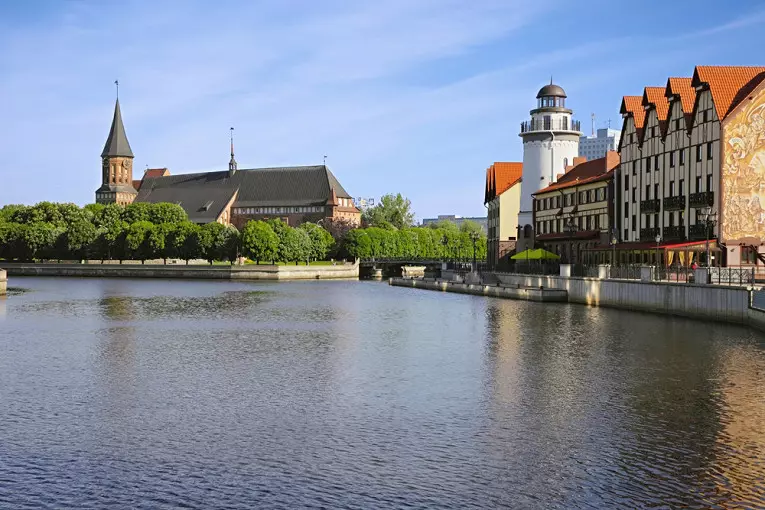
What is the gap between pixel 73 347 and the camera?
143 feet

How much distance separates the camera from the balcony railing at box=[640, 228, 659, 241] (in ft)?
249

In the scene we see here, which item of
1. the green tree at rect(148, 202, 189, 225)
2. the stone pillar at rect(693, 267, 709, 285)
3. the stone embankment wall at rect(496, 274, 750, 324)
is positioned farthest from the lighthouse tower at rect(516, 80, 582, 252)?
the green tree at rect(148, 202, 189, 225)

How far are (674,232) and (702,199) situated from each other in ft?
18.0

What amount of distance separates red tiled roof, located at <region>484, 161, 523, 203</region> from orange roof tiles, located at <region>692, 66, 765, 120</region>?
165ft

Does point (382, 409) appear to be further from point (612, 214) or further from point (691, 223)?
point (612, 214)

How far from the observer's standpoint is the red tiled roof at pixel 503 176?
12106 cm

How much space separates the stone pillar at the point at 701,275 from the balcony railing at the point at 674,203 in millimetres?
16623

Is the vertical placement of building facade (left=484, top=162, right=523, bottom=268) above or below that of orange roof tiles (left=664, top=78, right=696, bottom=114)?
below

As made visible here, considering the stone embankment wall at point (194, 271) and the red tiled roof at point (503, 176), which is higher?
the red tiled roof at point (503, 176)

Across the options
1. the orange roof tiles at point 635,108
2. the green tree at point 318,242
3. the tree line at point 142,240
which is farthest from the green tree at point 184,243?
the orange roof tiles at point 635,108

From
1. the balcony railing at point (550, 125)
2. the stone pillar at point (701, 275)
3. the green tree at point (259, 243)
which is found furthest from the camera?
the green tree at point (259, 243)

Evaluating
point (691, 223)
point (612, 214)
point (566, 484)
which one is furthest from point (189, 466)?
point (612, 214)

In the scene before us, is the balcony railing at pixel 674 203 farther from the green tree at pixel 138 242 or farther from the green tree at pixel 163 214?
the green tree at pixel 163 214

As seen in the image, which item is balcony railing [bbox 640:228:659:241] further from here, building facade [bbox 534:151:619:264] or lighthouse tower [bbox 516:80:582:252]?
lighthouse tower [bbox 516:80:582:252]
